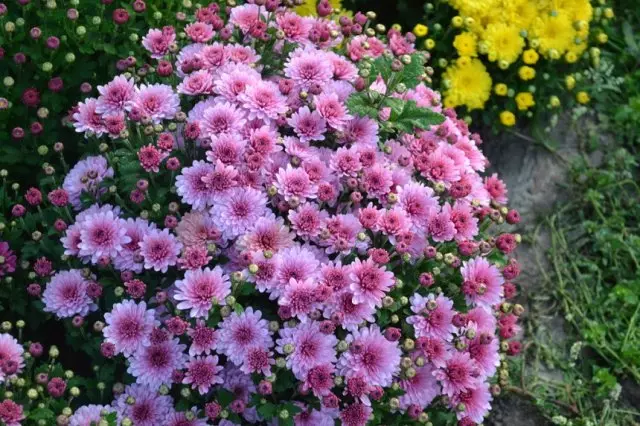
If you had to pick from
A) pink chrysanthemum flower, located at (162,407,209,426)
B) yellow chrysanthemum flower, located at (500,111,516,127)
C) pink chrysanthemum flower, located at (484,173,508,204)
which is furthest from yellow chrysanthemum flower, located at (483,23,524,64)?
pink chrysanthemum flower, located at (162,407,209,426)

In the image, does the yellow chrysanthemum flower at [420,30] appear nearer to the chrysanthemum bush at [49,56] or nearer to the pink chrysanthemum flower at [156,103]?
the chrysanthemum bush at [49,56]

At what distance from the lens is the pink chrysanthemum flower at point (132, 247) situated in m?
2.30

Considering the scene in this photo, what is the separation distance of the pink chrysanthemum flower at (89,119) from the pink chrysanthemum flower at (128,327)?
1.82 feet

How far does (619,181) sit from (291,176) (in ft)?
6.57

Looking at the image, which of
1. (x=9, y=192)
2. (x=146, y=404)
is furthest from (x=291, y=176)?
(x=9, y=192)

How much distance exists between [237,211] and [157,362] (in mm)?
Result: 435

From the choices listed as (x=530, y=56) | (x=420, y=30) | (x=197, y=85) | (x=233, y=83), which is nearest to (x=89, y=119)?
(x=197, y=85)

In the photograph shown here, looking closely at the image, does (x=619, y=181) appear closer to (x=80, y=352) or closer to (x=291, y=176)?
(x=291, y=176)

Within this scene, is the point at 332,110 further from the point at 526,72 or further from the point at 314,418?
the point at 526,72

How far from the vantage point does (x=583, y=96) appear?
12.1 feet

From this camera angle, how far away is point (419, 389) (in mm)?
2309

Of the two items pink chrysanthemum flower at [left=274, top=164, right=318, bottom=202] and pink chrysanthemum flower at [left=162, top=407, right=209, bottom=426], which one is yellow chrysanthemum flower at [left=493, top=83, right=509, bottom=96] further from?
pink chrysanthemum flower at [left=162, top=407, right=209, bottom=426]

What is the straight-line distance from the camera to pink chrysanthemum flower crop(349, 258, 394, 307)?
221 centimetres

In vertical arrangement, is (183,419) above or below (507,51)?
below
